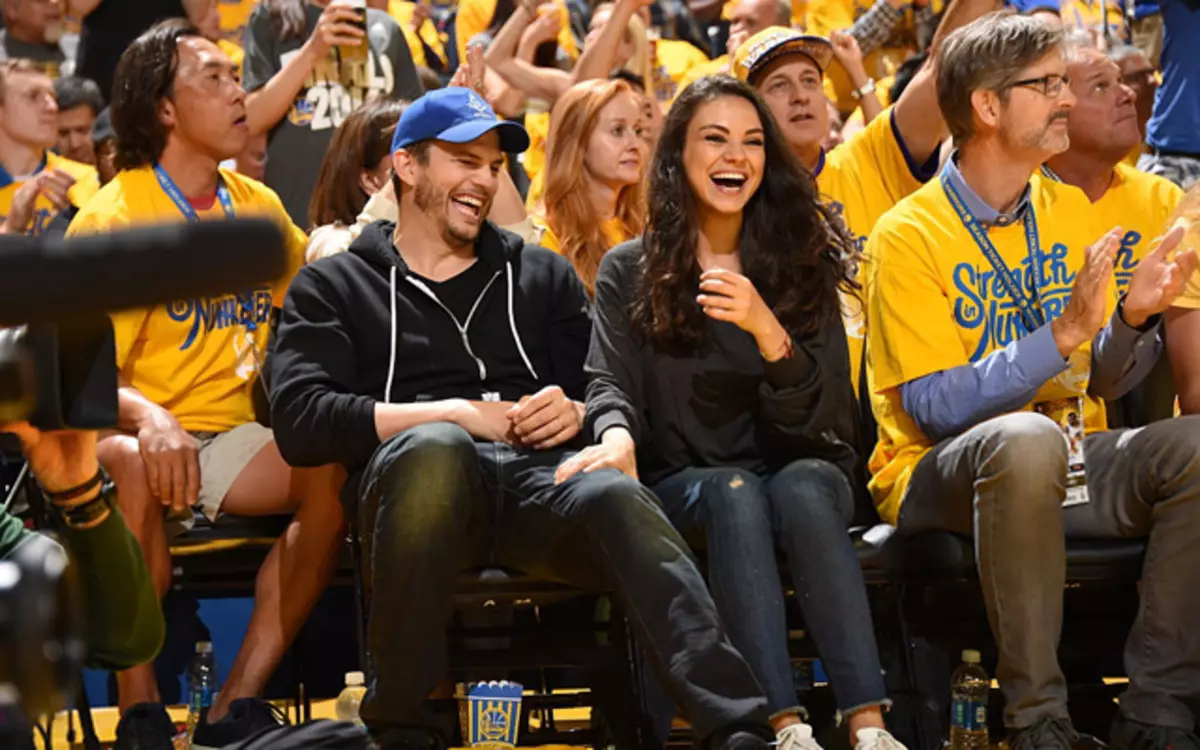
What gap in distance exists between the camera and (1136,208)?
14.7 ft

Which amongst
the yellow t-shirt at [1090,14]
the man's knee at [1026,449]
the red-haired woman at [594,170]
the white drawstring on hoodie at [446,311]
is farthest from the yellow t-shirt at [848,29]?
the man's knee at [1026,449]

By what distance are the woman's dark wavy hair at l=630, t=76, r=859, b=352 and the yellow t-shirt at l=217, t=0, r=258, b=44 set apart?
3262 millimetres

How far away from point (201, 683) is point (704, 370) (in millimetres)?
1525

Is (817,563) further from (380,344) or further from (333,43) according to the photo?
Result: (333,43)

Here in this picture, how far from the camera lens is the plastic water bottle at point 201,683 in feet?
13.2

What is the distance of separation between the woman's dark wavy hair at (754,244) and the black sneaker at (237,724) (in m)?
1.21

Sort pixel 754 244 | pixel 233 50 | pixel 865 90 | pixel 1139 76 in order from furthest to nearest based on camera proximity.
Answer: pixel 233 50 → pixel 1139 76 → pixel 865 90 → pixel 754 244

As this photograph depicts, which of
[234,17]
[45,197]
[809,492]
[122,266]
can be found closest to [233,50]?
[234,17]

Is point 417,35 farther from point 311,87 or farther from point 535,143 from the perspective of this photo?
point 311,87

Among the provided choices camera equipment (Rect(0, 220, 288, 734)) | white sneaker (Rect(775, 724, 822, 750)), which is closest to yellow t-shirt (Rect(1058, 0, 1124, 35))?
white sneaker (Rect(775, 724, 822, 750))

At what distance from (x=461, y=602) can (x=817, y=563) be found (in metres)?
0.79

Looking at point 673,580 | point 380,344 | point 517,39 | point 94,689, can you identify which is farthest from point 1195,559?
point 517,39

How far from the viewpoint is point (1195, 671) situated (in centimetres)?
353

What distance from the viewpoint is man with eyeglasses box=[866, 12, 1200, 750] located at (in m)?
3.45
